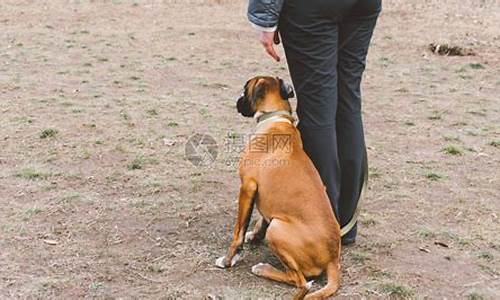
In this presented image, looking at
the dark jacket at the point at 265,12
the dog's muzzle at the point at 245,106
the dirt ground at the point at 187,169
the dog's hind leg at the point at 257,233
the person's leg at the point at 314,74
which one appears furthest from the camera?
the dog's hind leg at the point at 257,233

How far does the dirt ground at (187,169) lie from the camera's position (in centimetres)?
363

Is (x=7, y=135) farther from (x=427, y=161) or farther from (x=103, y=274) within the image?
(x=427, y=161)

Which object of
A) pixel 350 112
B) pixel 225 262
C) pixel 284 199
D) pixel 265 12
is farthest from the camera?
pixel 350 112

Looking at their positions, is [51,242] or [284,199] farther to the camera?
[51,242]

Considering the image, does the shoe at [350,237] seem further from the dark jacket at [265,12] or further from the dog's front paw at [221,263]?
the dark jacket at [265,12]

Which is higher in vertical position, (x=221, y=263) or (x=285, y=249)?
(x=285, y=249)

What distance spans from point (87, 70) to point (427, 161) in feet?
15.6

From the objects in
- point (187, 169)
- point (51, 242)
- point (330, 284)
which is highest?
point (330, 284)

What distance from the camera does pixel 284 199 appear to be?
3.48 metres

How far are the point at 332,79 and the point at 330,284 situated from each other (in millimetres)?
1030

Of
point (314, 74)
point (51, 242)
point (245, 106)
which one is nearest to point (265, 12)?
point (314, 74)

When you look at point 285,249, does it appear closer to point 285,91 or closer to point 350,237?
point 350,237

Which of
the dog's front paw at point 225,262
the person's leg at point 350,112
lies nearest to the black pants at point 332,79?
the person's leg at point 350,112

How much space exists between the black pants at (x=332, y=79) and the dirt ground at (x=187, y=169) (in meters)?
0.50
